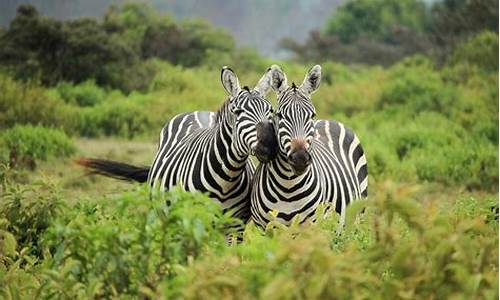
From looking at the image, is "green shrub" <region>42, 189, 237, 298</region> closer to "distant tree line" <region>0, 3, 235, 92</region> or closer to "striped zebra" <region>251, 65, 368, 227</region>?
"striped zebra" <region>251, 65, 368, 227</region>

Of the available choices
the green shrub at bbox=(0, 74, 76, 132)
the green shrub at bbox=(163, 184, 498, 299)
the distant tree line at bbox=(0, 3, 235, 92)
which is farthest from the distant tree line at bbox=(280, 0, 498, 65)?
the green shrub at bbox=(163, 184, 498, 299)

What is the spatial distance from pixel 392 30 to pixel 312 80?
104ft

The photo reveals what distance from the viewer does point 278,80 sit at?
231 inches

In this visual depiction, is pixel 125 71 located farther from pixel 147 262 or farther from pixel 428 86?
pixel 147 262

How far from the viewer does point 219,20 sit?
56438 mm

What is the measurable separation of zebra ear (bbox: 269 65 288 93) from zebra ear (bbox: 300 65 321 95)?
117mm

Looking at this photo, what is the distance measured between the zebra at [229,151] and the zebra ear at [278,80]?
0.02 m

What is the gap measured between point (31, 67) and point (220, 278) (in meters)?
15.4

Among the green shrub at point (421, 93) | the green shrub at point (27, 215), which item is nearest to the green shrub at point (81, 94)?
the green shrub at point (421, 93)

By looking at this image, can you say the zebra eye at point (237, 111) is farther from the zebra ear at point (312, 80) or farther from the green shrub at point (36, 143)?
the green shrub at point (36, 143)

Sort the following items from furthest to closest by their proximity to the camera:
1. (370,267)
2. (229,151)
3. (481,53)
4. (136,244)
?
(481,53) < (229,151) < (370,267) < (136,244)

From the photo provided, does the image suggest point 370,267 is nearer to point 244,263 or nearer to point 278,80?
point 244,263

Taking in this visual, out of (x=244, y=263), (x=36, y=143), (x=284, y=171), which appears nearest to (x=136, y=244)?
(x=244, y=263)

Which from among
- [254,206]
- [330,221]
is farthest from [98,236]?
[254,206]
